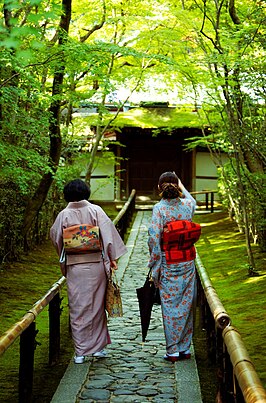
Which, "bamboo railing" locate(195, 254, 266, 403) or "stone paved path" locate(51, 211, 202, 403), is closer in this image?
"bamboo railing" locate(195, 254, 266, 403)

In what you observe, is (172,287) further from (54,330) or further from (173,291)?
(54,330)

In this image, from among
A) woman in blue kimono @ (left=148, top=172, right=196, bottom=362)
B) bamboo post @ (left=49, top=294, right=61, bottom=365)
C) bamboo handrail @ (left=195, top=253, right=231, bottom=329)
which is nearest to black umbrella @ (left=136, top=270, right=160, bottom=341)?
woman in blue kimono @ (left=148, top=172, right=196, bottom=362)

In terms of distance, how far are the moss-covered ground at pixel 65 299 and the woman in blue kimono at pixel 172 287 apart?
0.38m

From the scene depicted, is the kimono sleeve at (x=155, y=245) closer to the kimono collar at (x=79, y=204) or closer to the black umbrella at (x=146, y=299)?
the black umbrella at (x=146, y=299)

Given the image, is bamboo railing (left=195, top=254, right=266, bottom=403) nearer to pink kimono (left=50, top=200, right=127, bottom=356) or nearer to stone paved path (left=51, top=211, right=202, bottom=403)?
stone paved path (left=51, top=211, right=202, bottom=403)

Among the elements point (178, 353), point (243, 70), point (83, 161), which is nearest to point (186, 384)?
point (178, 353)

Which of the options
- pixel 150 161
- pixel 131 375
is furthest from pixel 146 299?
pixel 150 161

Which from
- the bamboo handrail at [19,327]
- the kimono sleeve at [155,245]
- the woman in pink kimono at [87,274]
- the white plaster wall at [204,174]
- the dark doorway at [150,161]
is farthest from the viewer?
the white plaster wall at [204,174]

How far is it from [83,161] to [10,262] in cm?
942

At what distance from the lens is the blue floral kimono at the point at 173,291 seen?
689 centimetres

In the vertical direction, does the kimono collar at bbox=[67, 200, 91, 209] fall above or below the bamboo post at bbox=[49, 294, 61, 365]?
above

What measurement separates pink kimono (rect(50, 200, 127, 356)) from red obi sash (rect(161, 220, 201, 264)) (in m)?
0.48

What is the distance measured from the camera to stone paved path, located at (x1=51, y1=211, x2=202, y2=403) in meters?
5.73

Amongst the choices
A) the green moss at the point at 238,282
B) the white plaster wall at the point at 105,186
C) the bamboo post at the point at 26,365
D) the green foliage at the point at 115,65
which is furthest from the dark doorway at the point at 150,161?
the bamboo post at the point at 26,365
